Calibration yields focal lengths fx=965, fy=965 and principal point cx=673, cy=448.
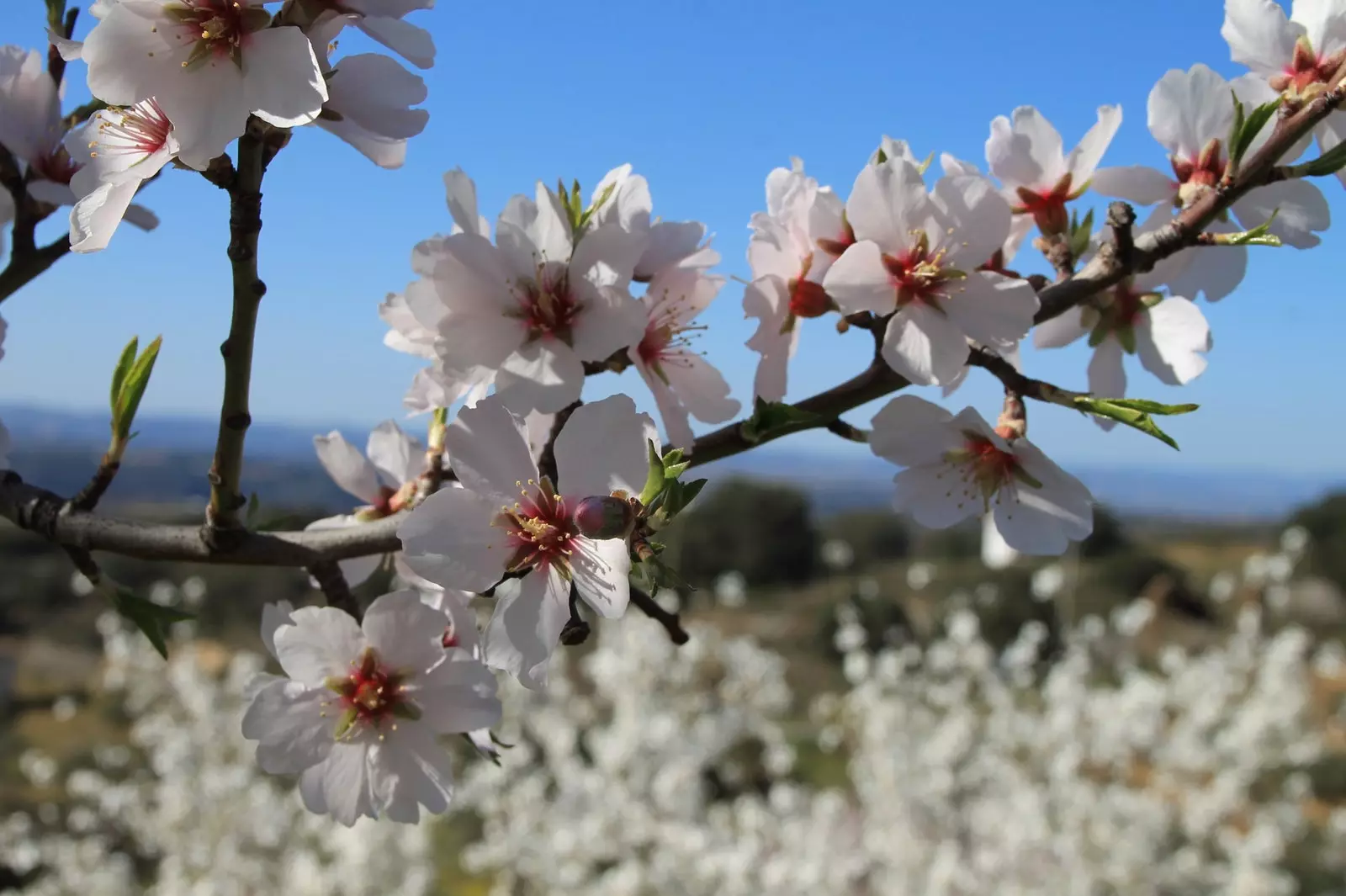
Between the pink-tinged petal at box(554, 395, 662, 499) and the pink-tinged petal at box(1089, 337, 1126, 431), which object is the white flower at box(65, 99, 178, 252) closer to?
the pink-tinged petal at box(554, 395, 662, 499)

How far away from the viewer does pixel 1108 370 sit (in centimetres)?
111

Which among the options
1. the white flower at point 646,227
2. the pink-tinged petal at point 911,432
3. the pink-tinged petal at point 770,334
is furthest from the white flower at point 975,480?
the white flower at point 646,227

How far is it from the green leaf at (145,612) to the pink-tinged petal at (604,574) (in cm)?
44

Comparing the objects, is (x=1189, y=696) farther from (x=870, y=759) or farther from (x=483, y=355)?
(x=483, y=355)

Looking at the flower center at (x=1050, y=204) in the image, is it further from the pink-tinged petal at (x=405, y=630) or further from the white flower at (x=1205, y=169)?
the pink-tinged petal at (x=405, y=630)

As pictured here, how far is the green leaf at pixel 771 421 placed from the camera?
0.83 metres

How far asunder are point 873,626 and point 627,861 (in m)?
7.27

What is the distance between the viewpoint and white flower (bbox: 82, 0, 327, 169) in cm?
70

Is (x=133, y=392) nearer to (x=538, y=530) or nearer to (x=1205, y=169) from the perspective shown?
(x=538, y=530)

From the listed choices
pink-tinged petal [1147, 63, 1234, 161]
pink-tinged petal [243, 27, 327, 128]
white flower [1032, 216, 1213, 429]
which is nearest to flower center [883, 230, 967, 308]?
white flower [1032, 216, 1213, 429]

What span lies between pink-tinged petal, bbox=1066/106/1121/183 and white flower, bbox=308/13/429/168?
73 cm

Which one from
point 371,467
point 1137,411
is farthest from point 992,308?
point 371,467

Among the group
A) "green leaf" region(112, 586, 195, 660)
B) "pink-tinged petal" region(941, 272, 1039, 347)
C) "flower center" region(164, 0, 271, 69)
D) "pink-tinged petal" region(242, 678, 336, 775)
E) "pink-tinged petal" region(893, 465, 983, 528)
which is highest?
"flower center" region(164, 0, 271, 69)

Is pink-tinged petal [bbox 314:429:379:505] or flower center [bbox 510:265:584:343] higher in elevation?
flower center [bbox 510:265:584:343]
